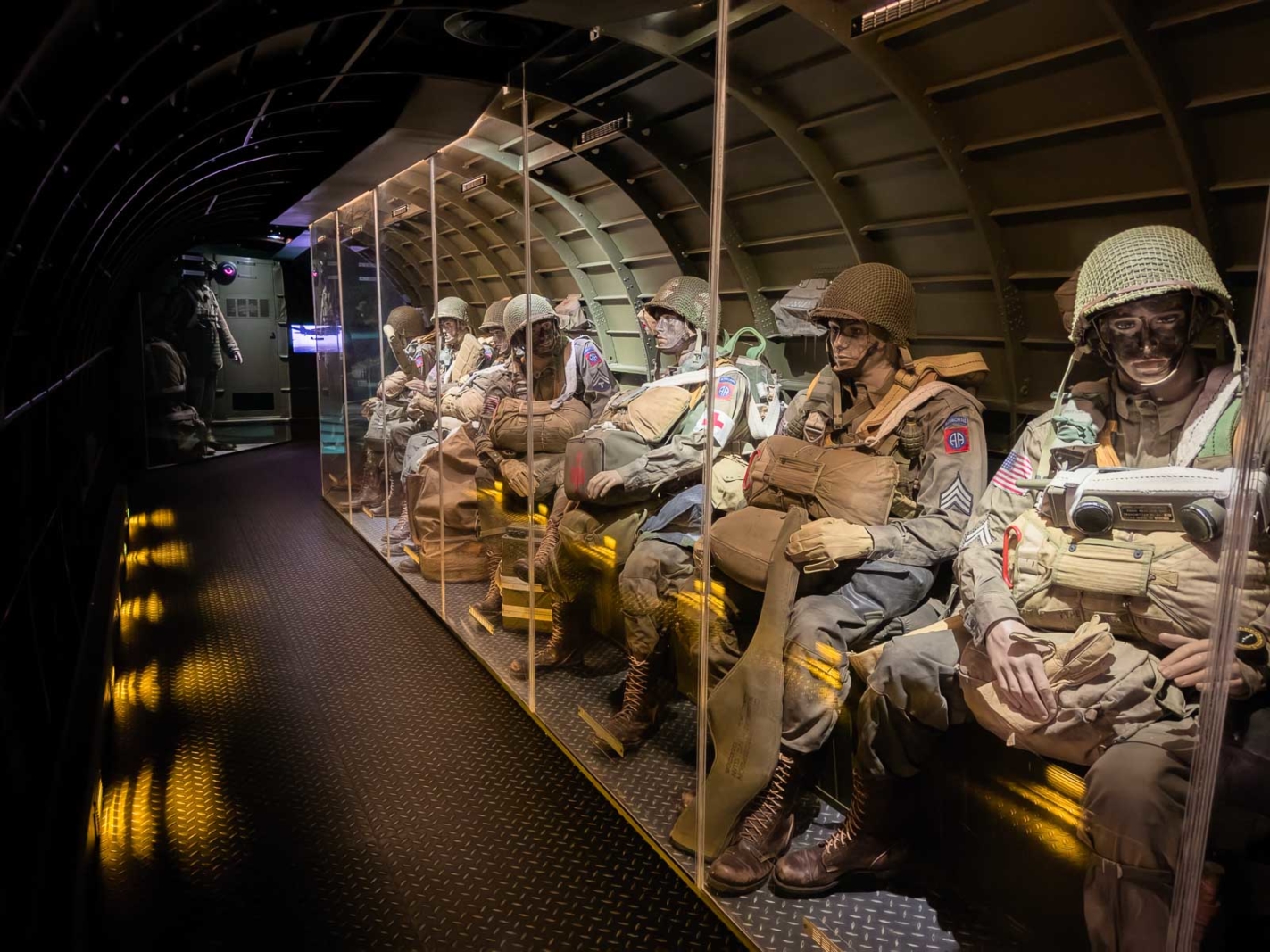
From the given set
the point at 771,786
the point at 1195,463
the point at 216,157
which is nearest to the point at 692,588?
the point at 771,786

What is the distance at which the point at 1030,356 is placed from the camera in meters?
1.71

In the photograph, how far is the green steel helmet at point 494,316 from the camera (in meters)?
4.24

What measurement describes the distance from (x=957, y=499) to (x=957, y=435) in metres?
0.16

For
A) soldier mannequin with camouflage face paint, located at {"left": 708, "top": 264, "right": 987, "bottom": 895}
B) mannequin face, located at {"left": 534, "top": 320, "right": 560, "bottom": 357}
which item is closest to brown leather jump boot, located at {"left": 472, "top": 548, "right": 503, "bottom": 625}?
mannequin face, located at {"left": 534, "top": 320, "right": 560, "bottom": 357}

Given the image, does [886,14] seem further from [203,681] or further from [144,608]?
[144,608]

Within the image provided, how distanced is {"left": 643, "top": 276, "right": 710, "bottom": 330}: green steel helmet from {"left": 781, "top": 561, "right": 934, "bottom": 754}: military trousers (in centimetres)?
88

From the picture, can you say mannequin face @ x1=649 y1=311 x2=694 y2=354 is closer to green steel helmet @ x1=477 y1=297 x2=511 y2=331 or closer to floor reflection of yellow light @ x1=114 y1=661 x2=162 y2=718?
green steel helmet @ x1=477 y1=297 x2=511 y2=331

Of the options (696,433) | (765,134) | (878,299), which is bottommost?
(696,433)

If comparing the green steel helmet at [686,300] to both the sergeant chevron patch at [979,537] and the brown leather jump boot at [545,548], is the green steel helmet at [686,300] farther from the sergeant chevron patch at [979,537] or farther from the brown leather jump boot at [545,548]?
the brown leather jump boot at [545,548]

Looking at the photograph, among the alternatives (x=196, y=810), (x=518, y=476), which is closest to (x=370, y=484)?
(x=518, y=476)

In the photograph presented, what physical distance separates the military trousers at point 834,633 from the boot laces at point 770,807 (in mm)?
95

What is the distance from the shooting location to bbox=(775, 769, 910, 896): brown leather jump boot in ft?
6.99

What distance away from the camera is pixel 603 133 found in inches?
122

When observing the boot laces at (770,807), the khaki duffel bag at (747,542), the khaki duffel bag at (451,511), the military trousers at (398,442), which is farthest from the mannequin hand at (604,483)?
the military trousers at (398,442)
